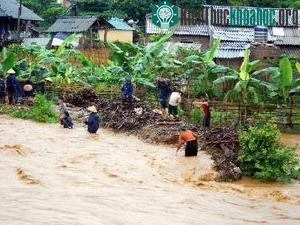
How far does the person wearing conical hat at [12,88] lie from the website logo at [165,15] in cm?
1199

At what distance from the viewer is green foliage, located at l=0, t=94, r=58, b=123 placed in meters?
17.4

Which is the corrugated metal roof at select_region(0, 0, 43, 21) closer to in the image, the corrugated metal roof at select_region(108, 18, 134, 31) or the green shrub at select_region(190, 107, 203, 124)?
the corrugated metal roof at select_region(108, 18, 134, 31)

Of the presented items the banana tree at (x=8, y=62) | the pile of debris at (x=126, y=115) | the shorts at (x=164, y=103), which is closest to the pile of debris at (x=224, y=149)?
the pile of debris at (x=126, y=115)

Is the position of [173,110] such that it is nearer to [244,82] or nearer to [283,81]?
[244,82]

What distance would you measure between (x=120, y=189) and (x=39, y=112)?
7811mm

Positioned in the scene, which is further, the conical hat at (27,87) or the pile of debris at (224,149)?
the conical hat at (27,87)

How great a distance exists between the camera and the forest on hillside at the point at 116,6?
35.9m

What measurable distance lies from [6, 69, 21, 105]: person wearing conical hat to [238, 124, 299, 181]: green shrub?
9.02 metres

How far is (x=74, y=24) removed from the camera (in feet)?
118

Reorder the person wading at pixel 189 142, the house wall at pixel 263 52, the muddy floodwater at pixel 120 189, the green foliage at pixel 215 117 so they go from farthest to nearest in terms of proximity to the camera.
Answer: the house wall at pixel 263 52
the green foliage at pixel 215 117
the person wading at pixel 189 142
the muddy floodwater at pixel 120 189

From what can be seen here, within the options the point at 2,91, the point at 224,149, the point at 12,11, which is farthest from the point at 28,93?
the point at 12,11

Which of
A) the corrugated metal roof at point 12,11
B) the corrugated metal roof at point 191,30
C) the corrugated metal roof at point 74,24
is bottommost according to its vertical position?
the corrugated metal roof at point 191,30

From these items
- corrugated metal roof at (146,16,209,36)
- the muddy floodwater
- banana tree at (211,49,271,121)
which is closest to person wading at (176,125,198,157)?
the muddy floodwater

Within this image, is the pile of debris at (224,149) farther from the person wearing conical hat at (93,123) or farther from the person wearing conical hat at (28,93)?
the person wearing conical hat at (28,93)
